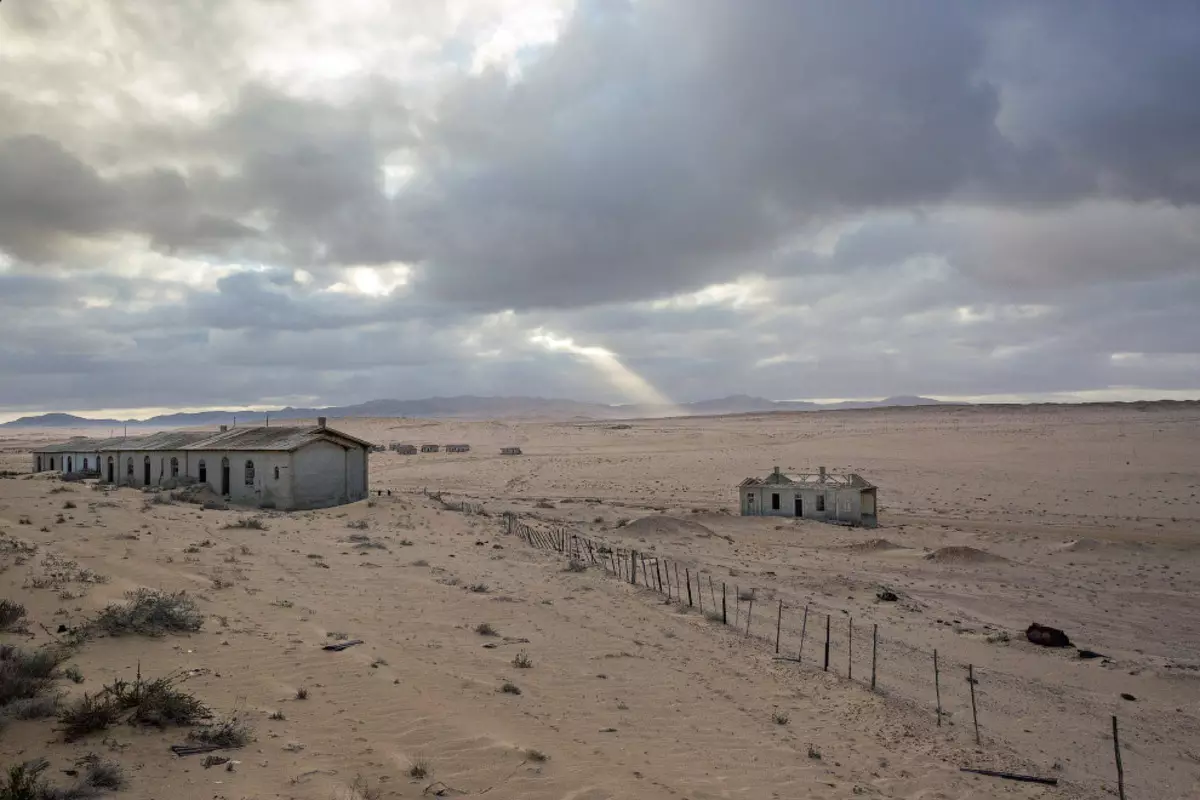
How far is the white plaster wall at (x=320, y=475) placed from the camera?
121ft

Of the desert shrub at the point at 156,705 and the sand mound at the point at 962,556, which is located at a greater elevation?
the desert shrub at the point at 156,705

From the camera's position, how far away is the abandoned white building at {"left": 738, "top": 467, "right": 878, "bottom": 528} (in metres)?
44.1

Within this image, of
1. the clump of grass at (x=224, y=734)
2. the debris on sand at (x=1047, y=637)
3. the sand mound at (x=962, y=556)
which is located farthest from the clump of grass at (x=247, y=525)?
the sand mound at (x=962, y=556)

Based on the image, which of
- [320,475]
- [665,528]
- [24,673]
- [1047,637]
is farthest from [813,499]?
[24,673]

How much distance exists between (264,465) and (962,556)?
31980mm

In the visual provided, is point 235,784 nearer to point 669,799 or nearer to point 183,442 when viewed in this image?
point 669,799

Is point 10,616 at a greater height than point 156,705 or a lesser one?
greater

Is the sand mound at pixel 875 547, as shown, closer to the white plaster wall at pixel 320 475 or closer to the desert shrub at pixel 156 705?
the white plaster wall at pixel 320 475

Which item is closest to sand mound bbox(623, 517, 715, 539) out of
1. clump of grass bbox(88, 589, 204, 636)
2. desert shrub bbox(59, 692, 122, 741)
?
clump of grass bbox(88, 589, 204, 636)

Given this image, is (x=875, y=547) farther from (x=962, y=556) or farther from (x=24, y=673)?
(x=24, y=673)

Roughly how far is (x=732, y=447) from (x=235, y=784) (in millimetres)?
95068

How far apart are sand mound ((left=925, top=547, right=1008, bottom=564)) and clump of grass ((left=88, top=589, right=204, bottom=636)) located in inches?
1156

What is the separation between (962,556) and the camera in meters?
33.2

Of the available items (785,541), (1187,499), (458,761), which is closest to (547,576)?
(458,761)
